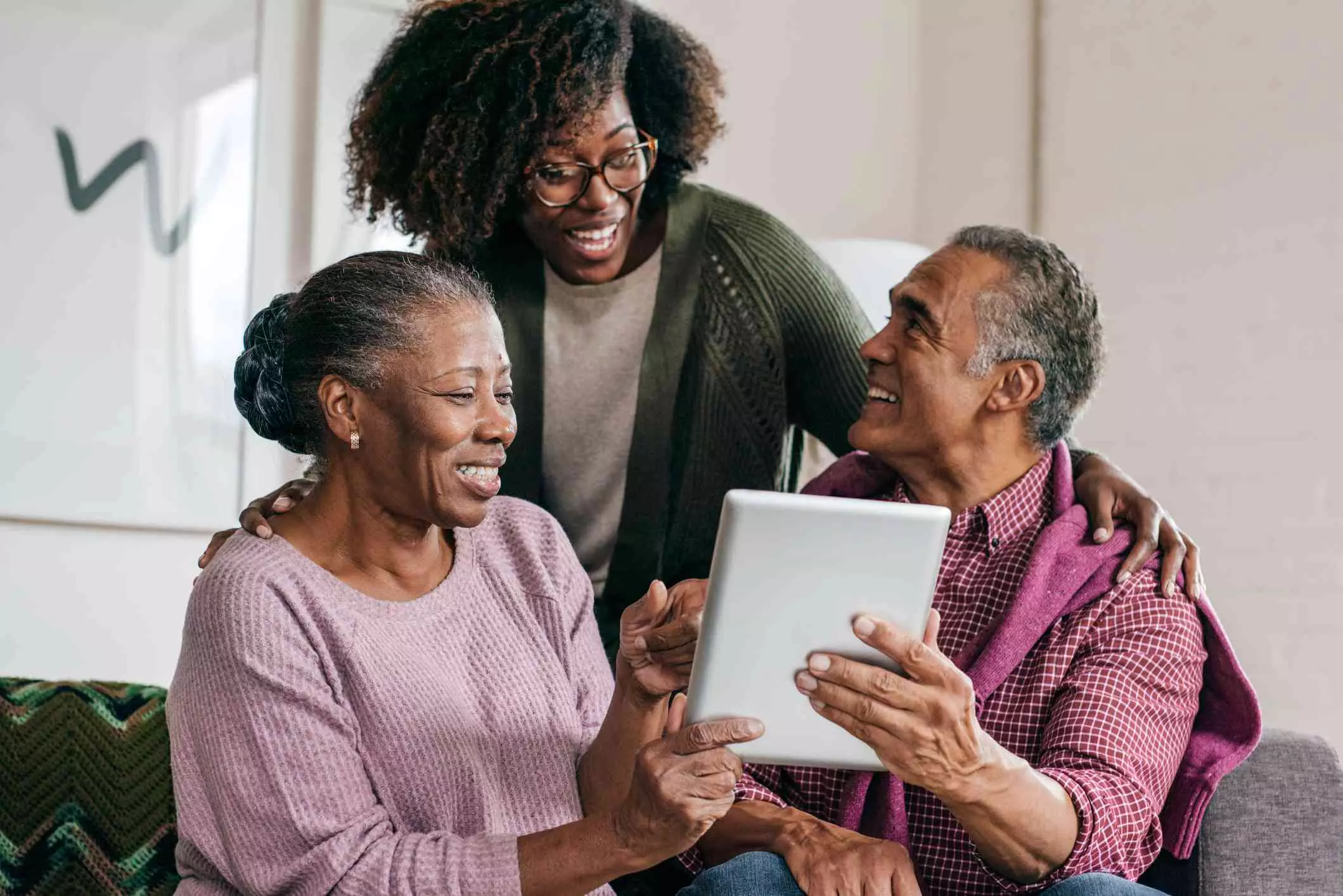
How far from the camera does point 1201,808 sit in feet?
5.46

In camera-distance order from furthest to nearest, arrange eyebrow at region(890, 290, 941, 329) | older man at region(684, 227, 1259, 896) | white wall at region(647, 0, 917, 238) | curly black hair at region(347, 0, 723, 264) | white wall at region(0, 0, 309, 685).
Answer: white wall at region(647, 0, 917, 238)
white wall at region(0, 0, 309, 685)
curly black hair at region(347, 0, 723, 264)
eyebrow at region(890, 290, 941, 329)
older man at region(684, 227, 1259, 896)

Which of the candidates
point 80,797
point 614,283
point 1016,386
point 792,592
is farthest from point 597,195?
point 80,797

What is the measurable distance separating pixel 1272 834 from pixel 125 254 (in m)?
2.19

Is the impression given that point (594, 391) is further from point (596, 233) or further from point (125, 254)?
point (125, 254)

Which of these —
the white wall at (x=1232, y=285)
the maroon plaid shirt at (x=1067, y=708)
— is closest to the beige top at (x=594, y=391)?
the maroon plaid shirt at (x=1067, y=708)

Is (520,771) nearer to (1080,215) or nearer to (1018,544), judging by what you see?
(1018,544)

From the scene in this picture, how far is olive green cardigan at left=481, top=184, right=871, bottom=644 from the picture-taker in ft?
6.97

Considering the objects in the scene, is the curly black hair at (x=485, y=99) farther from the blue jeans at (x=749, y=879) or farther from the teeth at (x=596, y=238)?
the blue jeans at (x=749, y=879)

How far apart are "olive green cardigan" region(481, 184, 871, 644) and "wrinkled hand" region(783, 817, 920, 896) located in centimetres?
62

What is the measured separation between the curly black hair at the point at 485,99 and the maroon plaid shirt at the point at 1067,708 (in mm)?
742

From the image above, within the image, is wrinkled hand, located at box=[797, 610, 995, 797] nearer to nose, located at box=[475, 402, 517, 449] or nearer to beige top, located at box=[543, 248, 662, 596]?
nose, located at box=[475, 402, 517, 449]

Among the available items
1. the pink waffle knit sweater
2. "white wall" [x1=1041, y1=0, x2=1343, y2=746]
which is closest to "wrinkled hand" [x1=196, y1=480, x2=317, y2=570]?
the pink waffle knit sweater

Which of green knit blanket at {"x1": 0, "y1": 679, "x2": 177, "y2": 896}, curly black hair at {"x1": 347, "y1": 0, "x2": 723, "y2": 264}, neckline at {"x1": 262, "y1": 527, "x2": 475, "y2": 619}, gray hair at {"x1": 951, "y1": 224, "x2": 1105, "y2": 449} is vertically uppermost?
curly black hair at {"x1": 347, "y1": 0, "x2": 723, "y2": 264}

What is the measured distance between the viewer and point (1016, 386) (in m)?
1.85
